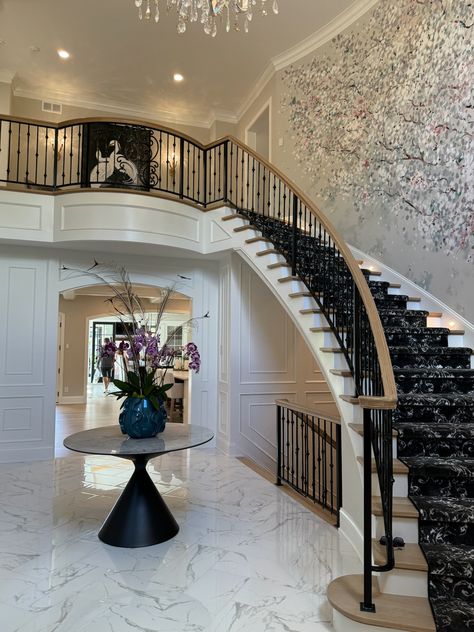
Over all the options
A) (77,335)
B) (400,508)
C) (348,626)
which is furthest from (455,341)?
(77,335)

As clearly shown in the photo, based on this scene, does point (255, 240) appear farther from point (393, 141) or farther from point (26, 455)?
point (26, 455)

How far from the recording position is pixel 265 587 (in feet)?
8.48

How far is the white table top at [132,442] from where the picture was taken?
2824 millimetres

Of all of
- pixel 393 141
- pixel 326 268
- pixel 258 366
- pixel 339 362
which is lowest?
pixel 258 366

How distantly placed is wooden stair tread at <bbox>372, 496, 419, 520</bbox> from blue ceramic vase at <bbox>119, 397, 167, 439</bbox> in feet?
5.35

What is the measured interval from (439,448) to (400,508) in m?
0.68

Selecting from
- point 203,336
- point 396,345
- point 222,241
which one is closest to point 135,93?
point 222,241

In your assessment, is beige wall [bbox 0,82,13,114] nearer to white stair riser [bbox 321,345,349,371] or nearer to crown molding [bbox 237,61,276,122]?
crown molding [bbox 237,61,276,122]

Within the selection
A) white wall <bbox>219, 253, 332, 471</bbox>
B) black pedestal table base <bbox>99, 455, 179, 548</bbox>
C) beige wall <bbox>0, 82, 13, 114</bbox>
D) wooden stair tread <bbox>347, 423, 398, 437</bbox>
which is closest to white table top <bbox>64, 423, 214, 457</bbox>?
black pedestal table base <bbox>99, 455, 179, 548</bbox>

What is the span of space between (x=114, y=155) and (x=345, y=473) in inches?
179

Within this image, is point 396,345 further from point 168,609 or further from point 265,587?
point 168,609

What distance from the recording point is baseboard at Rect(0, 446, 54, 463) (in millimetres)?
5410

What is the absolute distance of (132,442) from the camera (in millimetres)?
3041

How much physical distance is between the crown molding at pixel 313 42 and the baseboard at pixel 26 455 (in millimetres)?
6825
